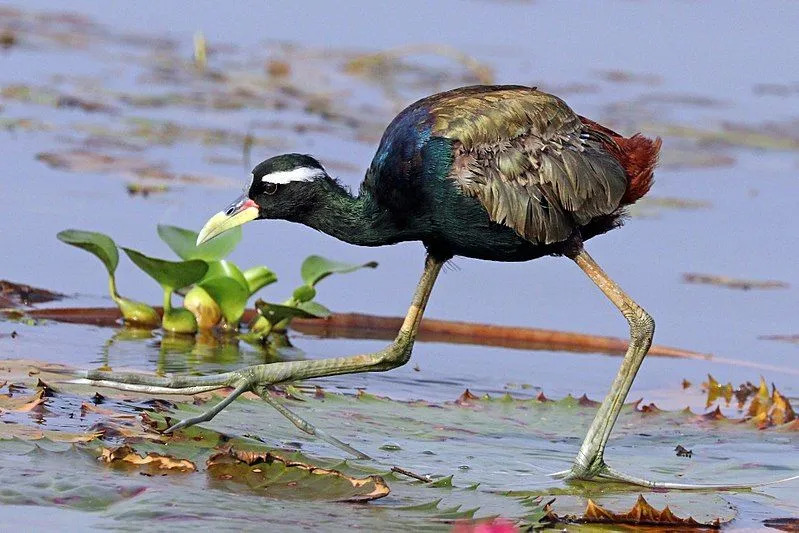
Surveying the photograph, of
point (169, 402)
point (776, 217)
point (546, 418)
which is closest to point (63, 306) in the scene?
point (169, 402)

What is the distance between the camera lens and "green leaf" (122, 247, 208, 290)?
22.0 ft

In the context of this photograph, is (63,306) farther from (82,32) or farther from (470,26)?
(470,26)

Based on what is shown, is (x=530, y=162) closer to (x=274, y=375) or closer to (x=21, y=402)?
(x=274, y=375)

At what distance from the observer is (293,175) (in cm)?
584

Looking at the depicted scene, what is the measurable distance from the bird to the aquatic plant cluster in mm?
921

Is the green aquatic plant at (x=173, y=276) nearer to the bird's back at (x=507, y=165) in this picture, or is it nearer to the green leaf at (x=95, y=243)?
the green leaf at (x=95, y=243)

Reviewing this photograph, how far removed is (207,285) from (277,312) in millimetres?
322

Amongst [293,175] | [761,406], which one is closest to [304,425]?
[293,175]

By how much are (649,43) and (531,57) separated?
1.15m

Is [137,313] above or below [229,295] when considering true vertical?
below

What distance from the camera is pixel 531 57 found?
15008 millimetres

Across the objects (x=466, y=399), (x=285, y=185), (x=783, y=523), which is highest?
(x=285, y=185)

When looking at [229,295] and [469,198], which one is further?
[229,295]

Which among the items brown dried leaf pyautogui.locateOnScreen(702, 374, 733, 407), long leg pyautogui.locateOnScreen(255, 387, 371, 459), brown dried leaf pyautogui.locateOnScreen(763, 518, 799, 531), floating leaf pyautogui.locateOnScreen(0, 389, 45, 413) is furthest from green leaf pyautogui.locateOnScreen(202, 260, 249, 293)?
brown dried leaf pyautogui.locateOnScreen(763, 518, 799, 531)
